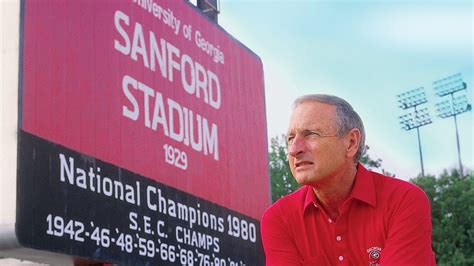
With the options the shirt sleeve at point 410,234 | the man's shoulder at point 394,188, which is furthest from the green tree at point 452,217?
the shirt sleeve at point 410,234

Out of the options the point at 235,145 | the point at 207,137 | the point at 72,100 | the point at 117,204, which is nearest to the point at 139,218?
the point at 117,204

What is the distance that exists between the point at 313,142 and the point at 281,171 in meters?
24.2

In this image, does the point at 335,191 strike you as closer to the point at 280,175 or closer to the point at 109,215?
the point at 109,215

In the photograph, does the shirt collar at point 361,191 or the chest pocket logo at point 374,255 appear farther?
the shirt collar at point 361,191

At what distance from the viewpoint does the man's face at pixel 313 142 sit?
264cm

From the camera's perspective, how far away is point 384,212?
269 centimetres

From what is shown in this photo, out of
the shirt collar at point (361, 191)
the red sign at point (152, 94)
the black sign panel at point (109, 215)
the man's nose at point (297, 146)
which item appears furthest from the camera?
the red sign at point (152, 94)

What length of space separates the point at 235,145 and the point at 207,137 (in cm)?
73

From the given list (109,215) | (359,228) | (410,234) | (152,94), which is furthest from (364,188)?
(152,94)

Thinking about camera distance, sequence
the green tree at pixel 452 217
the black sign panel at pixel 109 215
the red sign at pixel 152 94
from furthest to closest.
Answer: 1. the green tree at pixel 452 217
2. the red sign at pixel 152 94
3. the black sign panel at pixel 109 215

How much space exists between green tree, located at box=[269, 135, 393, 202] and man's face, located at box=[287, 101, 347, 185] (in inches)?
911

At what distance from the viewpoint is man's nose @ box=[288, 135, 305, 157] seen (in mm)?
2631

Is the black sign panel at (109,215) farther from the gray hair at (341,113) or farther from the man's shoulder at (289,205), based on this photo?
the gray hair at (341,113)

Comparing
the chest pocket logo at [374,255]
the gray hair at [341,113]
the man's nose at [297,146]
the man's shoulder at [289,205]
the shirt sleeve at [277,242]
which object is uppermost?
the gray hair at [341,113]
